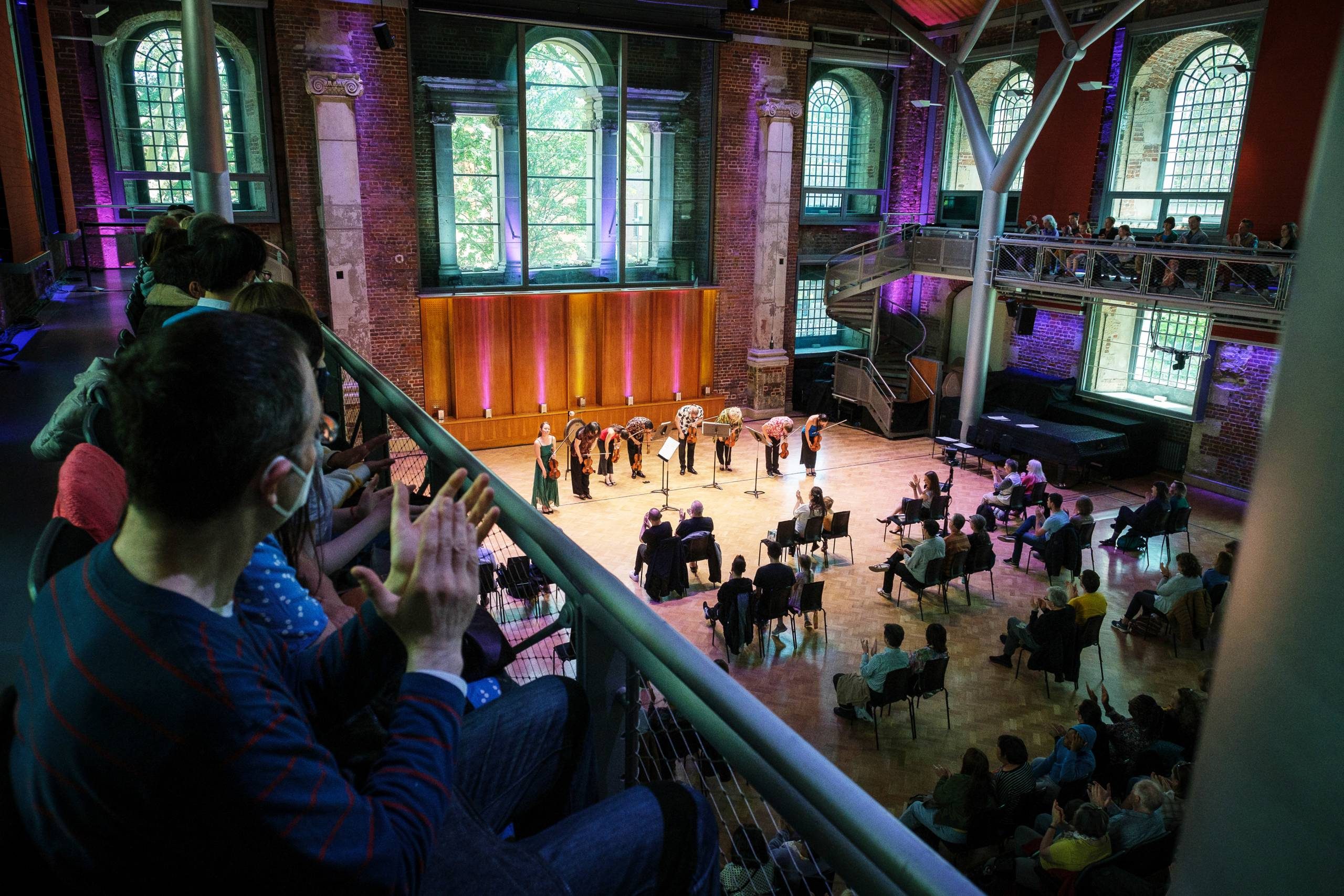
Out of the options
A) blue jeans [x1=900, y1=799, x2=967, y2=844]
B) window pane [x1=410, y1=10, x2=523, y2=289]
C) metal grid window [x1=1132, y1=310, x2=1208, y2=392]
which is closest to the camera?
blue jeans [x1=900, y1=799, x2=967, y2=844]

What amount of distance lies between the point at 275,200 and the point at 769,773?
51.1 ft

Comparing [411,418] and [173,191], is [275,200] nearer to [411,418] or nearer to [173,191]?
[173,191]

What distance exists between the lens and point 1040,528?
11977 millimetres

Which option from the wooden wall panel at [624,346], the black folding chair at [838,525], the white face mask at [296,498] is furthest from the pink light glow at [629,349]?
the white face mask at [296,498]

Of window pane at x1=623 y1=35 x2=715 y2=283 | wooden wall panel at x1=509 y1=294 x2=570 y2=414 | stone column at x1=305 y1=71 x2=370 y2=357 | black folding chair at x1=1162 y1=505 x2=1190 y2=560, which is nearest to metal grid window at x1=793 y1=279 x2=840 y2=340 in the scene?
window pane at x1=623 y1=35 x2=715 y2=283

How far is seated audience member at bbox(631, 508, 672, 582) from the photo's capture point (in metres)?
10.2

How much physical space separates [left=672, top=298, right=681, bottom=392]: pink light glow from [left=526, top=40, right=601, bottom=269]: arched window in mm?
2200

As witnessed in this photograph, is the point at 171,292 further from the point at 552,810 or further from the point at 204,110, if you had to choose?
the point at 204,110

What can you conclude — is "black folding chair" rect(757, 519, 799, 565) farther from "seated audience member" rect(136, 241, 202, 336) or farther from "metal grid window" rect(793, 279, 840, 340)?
"metal grid window" rect(793, 279, 840, 340)

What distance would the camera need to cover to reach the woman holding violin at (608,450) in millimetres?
14188

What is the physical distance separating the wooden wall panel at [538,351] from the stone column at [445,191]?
4.11 ft

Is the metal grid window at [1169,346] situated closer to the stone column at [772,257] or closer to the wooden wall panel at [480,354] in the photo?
the stone column at [772,257]

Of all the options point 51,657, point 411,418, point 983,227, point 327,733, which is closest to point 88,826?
point 51,657

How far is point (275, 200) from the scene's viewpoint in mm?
14562
